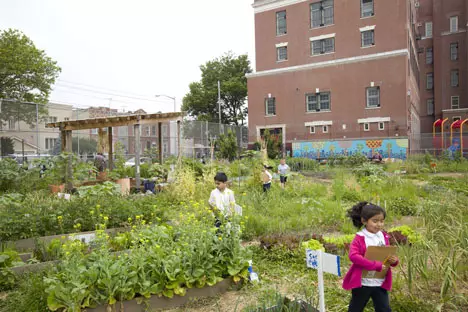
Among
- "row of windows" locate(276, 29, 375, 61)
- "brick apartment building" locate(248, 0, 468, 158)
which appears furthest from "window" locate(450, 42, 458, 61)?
"row of windows" locate(276, 29, 375, 61)

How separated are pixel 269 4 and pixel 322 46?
7.14 m

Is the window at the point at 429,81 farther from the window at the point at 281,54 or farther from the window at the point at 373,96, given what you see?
the window at the point at 281,54

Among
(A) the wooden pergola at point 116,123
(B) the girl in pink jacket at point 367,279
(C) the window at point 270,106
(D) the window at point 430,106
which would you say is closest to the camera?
(B) the girl in pink jacket at point 367,279

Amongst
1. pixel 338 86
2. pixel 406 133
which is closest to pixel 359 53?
pixel 338 86

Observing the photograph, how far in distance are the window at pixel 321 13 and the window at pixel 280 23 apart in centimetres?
289

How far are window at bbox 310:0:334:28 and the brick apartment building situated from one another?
89 mm

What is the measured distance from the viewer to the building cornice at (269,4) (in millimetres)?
36178

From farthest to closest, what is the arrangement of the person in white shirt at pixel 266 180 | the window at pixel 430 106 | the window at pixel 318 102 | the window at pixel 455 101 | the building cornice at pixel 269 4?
the window at pixel 430 106 → the window at pixel 455 101 → the building cornice at pixel 269 4 → the window at pixel 318 102 → the person in white shirt at pixel 266 180

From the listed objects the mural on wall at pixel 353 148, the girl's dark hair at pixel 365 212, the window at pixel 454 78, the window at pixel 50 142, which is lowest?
the girl's dark hair at pixel 365 212

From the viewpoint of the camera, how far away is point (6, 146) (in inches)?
709

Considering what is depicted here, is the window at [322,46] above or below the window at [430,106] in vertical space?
above

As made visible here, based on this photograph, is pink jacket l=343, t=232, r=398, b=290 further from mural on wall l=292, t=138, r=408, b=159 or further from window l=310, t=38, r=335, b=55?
window l=310, t=38, r=335, b=55

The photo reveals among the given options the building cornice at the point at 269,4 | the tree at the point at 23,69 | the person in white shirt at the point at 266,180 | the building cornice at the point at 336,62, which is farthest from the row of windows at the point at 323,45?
the person in white shirt at the point at 266,180

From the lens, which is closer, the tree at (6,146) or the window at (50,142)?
the tree at (6,146)
